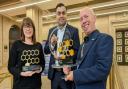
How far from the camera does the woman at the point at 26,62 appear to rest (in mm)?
2227

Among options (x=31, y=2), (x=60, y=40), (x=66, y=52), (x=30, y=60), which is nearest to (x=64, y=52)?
(x=66, y=52)

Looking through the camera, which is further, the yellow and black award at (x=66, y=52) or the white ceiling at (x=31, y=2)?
the white ceiling at (x=31, y=2)

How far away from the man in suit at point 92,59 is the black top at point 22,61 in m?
0.62

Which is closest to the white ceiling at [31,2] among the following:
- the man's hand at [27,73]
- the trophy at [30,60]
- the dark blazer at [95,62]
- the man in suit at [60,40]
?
the man in suit at [60,40]

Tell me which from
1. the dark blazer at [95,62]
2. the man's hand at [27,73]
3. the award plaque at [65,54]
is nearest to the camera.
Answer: the dark blazer at [95,62]

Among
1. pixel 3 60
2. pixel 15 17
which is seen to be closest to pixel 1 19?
pixel 15 17

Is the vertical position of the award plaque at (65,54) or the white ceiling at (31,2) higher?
the white ceiling at (31,2)

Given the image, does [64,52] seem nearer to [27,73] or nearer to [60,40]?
[60,40]

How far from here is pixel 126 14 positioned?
9227 mm

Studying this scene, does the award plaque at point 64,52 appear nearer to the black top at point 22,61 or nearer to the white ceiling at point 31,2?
the black top at point 22,61

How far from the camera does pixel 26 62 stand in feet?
7.34

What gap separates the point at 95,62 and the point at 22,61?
0.93 m

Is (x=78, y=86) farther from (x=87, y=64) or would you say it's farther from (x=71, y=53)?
(x=71, y=53)

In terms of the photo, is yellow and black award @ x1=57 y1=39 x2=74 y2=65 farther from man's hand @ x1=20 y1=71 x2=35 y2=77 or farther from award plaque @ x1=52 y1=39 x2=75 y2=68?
man's hand @ x1=20 y1=71 x2=35 y2=77
